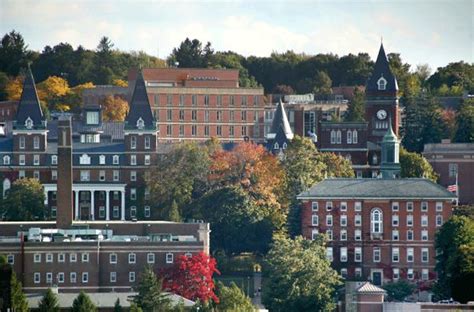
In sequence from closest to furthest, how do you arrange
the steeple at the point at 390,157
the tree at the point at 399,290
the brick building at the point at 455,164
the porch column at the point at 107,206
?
the tree at the point at 399,290, the steeple at the point at 390,157, the porch column at the point at 107,206, the brick building at the point at 455,164

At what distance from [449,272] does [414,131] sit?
4075 centimetres

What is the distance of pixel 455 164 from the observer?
17888 centimetres

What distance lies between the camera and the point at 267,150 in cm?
17775

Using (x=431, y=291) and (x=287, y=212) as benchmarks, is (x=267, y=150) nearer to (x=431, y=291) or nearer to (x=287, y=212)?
(x=287, y=212)

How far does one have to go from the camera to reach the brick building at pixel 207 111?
196 meters

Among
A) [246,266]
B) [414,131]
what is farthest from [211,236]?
[414,131]

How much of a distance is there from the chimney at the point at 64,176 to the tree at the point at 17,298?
68.9ft

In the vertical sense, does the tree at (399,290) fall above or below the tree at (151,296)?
below

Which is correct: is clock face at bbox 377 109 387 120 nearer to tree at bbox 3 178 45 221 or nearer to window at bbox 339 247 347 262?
window at bbox 339 247 347 262

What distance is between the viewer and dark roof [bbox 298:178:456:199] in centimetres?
16238

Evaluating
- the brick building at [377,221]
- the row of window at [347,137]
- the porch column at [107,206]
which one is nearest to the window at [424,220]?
the brick building at [377,221]

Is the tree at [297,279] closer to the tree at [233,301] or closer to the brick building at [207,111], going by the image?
the tree at [233,301]

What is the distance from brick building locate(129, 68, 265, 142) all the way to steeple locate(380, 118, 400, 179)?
75.4 feet

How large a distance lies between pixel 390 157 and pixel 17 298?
4129 cm
